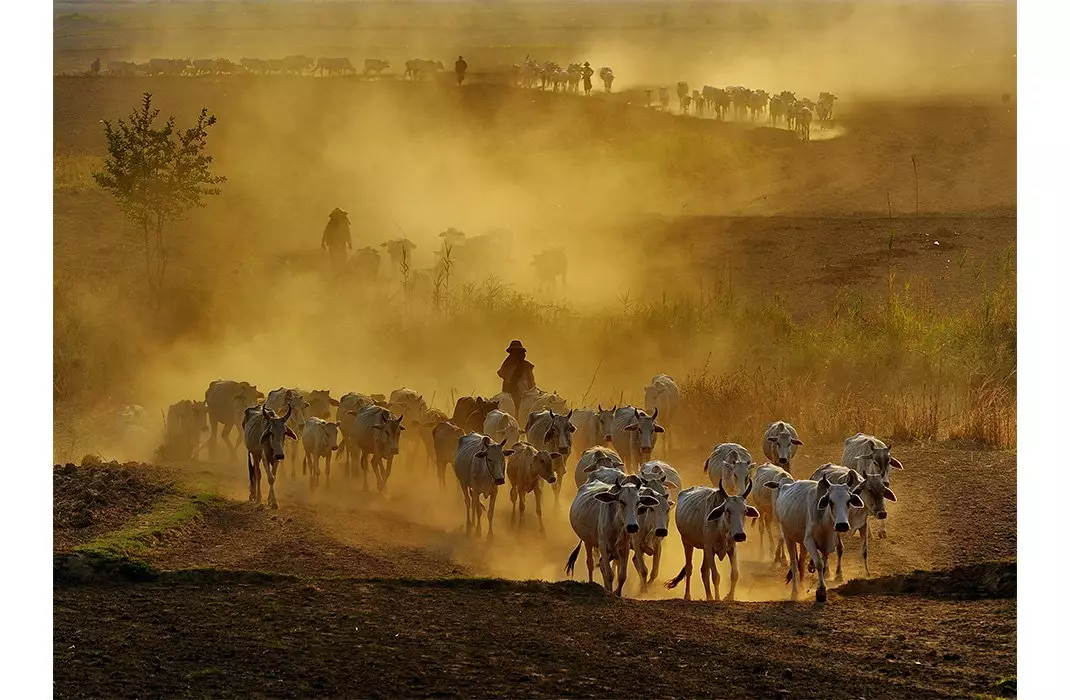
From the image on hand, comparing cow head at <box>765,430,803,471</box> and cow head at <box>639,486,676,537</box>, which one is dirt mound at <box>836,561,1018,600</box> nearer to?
cow head at <box>639,486,676,537</box>

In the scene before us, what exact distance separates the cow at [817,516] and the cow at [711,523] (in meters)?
0.54

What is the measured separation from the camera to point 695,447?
29188 mm

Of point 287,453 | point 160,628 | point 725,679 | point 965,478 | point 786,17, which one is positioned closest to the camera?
point 725,679

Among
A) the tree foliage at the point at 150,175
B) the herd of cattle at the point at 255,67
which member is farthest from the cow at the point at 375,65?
the tree foliage at the point at 150,175

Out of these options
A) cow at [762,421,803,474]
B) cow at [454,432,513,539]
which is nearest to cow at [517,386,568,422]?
cow at [454,432,513,539]

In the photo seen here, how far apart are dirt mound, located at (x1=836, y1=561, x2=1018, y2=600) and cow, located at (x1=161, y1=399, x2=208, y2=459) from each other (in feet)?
47.4

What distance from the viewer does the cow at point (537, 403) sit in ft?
90.0

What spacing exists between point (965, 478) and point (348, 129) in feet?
124

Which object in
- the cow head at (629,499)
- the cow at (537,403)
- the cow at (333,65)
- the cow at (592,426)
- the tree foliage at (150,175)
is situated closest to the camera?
the cow head at (629,499)

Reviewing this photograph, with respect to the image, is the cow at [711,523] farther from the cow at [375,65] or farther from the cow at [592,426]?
the cow at [375,65]

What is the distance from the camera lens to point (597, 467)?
72.6ft

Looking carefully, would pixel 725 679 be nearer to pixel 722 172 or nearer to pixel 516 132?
pixel 722 172

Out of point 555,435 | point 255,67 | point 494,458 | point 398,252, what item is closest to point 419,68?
point 255,67

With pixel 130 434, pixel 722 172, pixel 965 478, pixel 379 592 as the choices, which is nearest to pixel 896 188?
pixel 722 172
